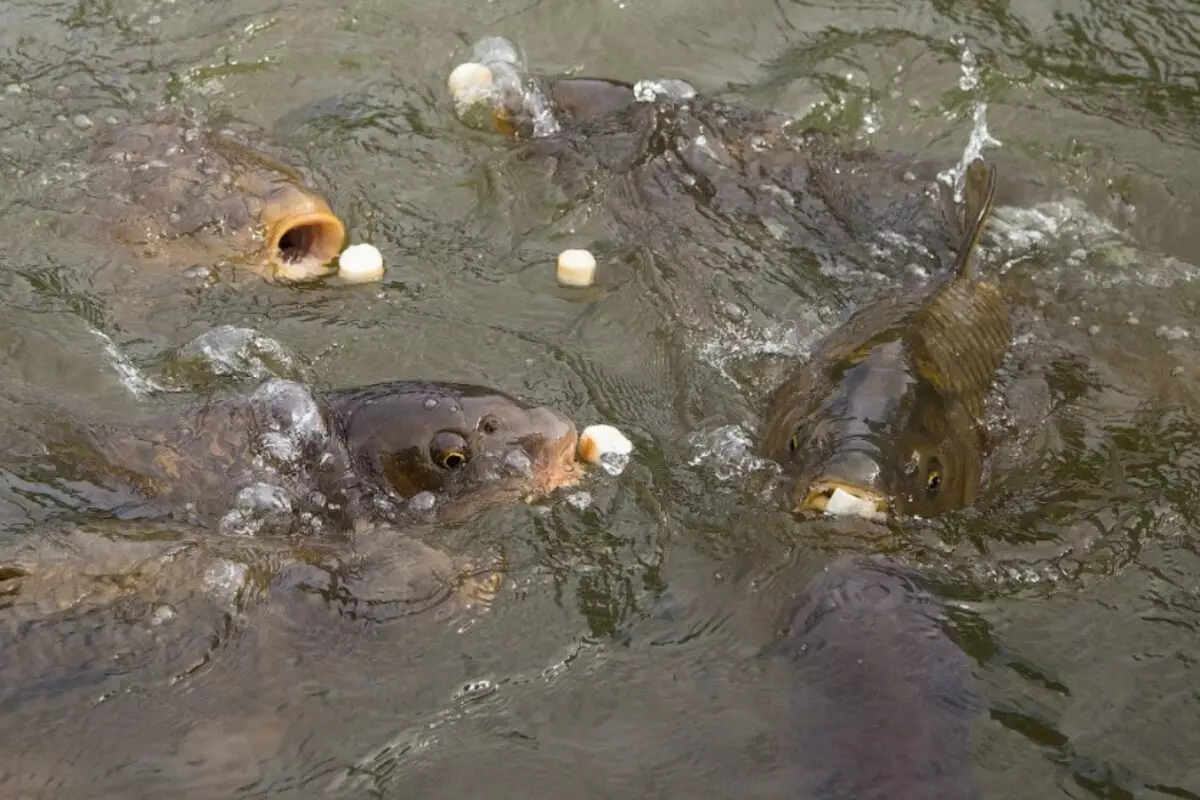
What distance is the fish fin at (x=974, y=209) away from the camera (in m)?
4.68

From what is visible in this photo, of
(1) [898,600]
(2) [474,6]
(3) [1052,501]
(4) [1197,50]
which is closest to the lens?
(1) [898,600]

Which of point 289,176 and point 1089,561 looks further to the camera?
point 289,176

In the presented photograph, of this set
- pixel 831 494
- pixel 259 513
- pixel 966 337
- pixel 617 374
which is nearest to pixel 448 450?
pixel 259 513

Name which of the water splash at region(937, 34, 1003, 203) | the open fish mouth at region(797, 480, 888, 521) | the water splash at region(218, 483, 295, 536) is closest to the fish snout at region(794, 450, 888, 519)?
the open fish mouth at region(797, 480, 888, 521)

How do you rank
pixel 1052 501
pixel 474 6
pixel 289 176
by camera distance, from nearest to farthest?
1. pixel 1052 501
2. pixel 289 176
3. pixel 474 6

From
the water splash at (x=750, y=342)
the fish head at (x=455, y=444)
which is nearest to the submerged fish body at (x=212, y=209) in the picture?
the fish head at (x=455, y=444)

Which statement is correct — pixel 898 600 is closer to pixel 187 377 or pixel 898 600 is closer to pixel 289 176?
pixel 187 377

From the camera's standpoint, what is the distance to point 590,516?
396 cm

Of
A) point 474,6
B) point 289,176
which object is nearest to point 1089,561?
point 289,176

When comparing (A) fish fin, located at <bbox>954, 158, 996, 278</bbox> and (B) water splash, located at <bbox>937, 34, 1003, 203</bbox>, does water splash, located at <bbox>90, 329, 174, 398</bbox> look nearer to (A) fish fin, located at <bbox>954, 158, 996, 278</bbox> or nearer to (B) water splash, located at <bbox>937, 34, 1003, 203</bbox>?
(A) fish fin, located at <bbox>954, 158, 996, 278</bbox>

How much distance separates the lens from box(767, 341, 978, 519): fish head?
12.2 feet

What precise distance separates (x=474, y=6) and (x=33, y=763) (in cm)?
493

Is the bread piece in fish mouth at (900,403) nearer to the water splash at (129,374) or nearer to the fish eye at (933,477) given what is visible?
the fish eye at (933,477)

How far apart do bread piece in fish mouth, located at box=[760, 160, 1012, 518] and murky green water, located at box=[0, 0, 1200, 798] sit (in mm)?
106
